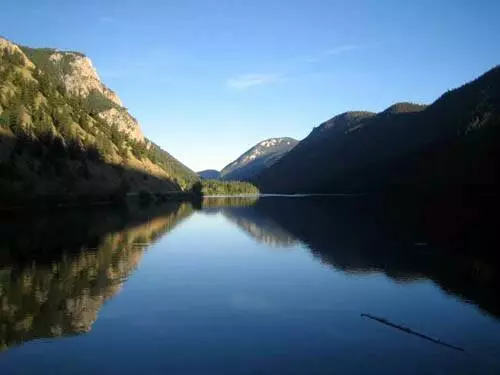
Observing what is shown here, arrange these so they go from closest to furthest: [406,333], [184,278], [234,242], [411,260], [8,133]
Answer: [406,333] → [184,278] → [411,260] → [234,242] → [8,133]

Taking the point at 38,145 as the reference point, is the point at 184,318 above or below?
below

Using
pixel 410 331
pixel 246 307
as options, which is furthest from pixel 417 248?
pixel 410 331

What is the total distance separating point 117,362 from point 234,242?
5557 cm

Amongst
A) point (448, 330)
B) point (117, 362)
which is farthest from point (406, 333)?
point (117, 362)

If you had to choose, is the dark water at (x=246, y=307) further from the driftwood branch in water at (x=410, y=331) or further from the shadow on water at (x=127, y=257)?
the driftwood branch in water at (x=410, y=331)

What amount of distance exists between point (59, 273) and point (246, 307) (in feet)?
73.3

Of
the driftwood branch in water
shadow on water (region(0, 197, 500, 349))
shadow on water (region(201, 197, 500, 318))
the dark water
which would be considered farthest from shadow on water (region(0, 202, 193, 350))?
shadow on water (region(201, 197, 500, 318))

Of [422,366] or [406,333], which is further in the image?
[406,333]

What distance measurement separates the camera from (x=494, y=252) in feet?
203

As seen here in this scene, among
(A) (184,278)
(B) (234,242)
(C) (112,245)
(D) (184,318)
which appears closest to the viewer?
(D) (184,318)

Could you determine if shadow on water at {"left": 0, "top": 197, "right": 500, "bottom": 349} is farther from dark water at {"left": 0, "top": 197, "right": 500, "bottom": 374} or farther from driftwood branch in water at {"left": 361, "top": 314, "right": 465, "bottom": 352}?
driftwood branch in water at {"left": 361, "top": 314, "right": 465, "bottom": 352}

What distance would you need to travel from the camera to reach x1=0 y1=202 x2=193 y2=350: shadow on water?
32031 mm

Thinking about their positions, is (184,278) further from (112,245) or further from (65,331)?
(112,245)

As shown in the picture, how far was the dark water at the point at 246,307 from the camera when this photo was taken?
25453 mm
